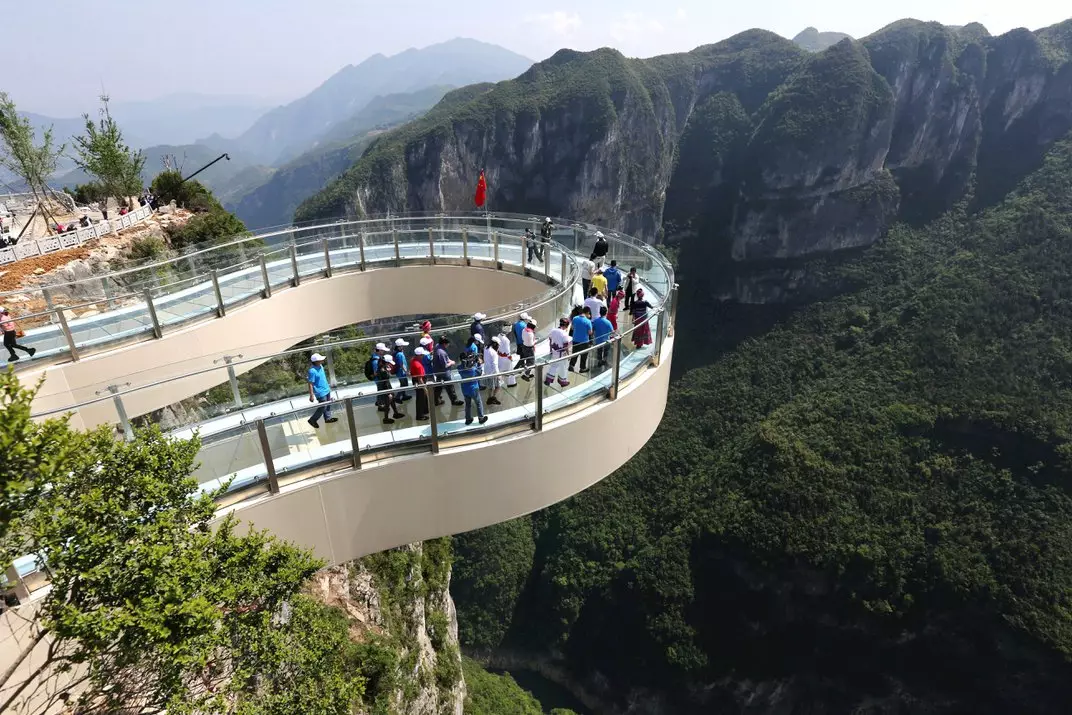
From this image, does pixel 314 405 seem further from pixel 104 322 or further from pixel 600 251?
pixel 600 251

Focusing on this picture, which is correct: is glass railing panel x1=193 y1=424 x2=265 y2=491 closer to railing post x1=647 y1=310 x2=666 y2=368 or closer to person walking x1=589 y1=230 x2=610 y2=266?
railing post x1=647 y1=310 x2=666 y2=368

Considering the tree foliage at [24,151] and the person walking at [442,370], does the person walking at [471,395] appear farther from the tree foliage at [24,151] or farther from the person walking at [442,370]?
the tree foliage at [24,151]

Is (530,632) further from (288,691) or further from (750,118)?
(750,118)

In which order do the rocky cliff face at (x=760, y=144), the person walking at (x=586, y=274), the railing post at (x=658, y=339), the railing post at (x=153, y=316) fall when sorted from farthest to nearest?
the rocky cliff face at (x=760, y=144)
the person walking at (x=586, y=274)
the railing post at (x=153, y=316)
the railing post at (x=658, y=339)

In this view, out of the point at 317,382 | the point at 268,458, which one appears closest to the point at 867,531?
the point at 317,382

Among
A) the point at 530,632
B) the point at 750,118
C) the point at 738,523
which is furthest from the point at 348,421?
the point at 750,118

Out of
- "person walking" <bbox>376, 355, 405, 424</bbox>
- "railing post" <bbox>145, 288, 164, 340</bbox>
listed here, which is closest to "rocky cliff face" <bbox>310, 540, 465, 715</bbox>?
"railing post" <bbox>145, 288, 164, 340</bbox>

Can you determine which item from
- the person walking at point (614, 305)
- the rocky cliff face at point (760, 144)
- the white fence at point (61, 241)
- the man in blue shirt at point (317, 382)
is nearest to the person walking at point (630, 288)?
the person walking at point (614, 305)
